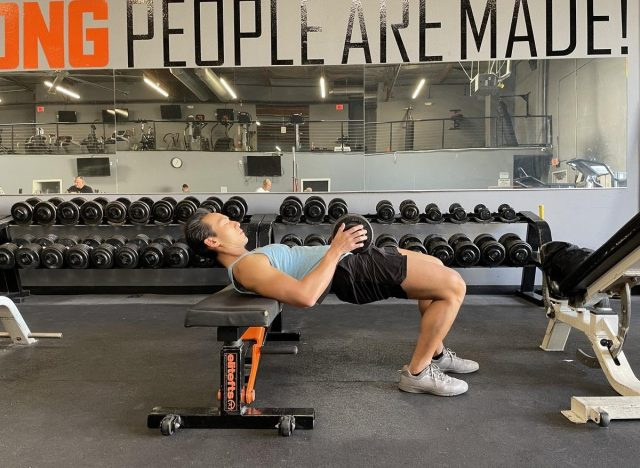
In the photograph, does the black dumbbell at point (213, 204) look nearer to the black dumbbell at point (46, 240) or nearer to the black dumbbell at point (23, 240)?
the black dumbbell at point (46, 240)

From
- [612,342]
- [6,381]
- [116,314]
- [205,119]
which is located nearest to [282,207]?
[205,119]

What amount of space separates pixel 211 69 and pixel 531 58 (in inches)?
112

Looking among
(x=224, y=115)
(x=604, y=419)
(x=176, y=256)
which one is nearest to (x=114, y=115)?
(x=224, y=115)

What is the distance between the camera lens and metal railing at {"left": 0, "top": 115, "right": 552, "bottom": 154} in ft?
14.8

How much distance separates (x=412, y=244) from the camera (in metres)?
3.88

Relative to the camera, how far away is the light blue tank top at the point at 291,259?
5.96 feet

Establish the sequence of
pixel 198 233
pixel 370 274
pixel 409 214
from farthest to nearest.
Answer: pixel 409 214 → pixel 370 274 → pixel 198 233

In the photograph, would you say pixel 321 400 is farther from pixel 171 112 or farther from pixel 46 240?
pixel 171 112

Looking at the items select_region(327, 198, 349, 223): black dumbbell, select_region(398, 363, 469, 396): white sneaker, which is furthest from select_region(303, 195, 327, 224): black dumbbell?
select_region(398, 363, 469, 396): white sneaker

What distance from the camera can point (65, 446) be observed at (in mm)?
1633

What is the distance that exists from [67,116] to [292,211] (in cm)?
234

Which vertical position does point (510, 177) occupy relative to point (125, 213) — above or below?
above

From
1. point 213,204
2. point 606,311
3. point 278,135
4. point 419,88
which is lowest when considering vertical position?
point 606,311

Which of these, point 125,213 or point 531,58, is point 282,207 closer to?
point 125,213
